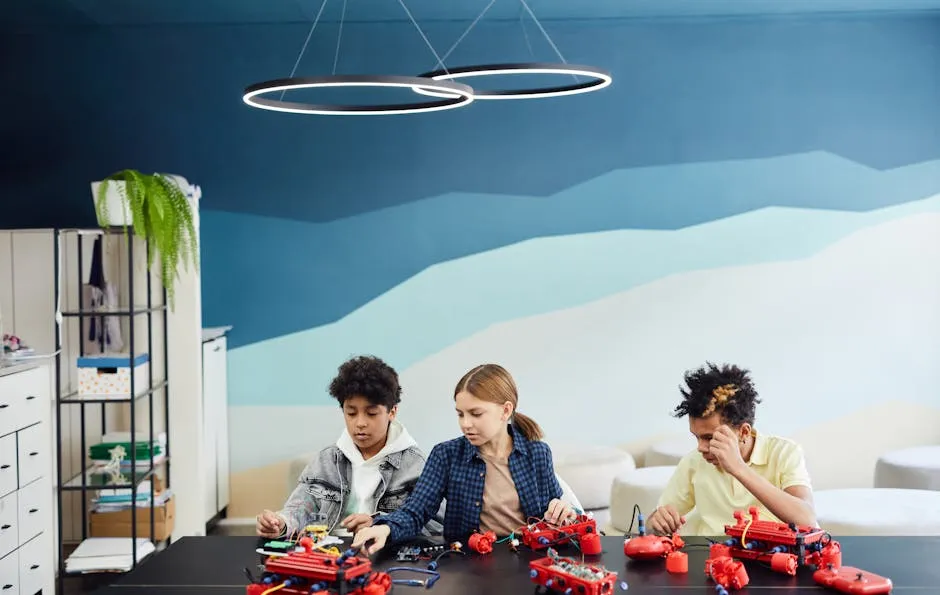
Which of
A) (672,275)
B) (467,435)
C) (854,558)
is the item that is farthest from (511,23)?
(854,558)

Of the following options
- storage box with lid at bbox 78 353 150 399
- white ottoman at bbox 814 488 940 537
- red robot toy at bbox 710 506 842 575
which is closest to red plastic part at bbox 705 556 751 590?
red robot toy at bbox 710 506 842 575

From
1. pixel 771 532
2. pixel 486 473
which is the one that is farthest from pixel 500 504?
pixel 771 532

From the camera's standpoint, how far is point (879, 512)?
3.75 meters

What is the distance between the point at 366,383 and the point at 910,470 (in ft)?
9.05

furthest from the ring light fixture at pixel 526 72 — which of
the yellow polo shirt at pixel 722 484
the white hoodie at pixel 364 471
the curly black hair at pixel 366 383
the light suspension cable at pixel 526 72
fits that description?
the yellow polo shirt at pixel 722 484

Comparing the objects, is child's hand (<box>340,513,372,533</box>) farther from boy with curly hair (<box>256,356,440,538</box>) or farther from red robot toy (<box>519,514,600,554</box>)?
red robot toy (<box>519,514,600,554</box>)

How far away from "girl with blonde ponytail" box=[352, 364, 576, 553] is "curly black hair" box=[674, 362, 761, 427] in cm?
44

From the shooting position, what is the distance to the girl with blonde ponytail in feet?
9.00

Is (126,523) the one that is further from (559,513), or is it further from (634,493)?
(559,513)

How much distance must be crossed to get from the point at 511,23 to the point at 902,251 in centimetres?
235

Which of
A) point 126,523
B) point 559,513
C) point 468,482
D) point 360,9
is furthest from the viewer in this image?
point 360,9

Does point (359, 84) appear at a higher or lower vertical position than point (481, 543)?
higher

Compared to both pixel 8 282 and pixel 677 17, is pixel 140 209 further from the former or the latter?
pixel 677 17

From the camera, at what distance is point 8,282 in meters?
4.48
